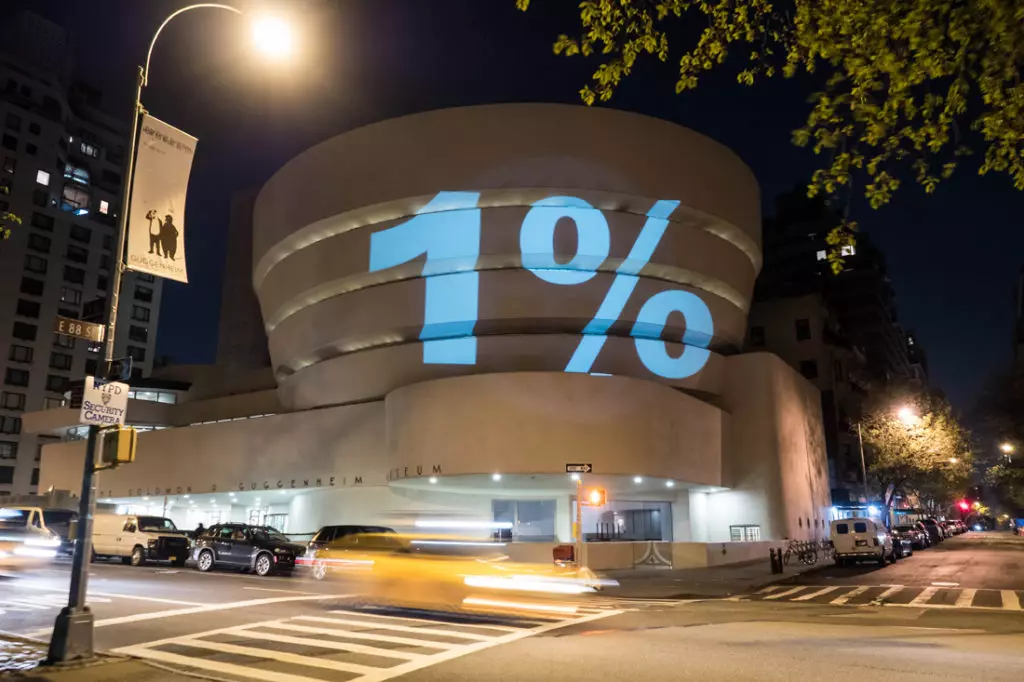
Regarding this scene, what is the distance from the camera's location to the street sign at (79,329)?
9.70 m

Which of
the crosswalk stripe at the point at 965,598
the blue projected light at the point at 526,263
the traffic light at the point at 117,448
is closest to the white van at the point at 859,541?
the crosswalk stripe at the point at 965,598

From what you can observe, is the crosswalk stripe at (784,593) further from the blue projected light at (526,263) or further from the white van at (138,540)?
the white van at (138,540)

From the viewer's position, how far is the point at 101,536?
94.2 ft

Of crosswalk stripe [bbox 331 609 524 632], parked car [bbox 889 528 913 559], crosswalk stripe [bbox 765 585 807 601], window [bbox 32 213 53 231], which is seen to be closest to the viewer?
crosswalk stripe [bbox 331 609 524 632]

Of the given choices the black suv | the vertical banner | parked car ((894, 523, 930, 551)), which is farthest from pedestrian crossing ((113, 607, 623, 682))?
parked car ((894, 523, 930, 551))

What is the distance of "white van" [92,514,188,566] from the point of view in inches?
1072

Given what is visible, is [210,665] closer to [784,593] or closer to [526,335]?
[784,593]

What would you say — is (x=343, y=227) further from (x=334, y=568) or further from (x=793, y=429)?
(x=793, y=429)

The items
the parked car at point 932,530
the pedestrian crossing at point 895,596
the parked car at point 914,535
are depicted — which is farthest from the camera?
the parked car at point 932,530

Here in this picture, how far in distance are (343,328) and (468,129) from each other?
1311 cm

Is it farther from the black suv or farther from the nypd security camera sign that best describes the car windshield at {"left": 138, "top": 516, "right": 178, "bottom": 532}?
the nypd security camera sign

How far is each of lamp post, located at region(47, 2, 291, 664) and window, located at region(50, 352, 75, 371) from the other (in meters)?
88.2

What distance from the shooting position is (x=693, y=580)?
79.2 ft

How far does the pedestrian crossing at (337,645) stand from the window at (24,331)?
87173 millimetres
